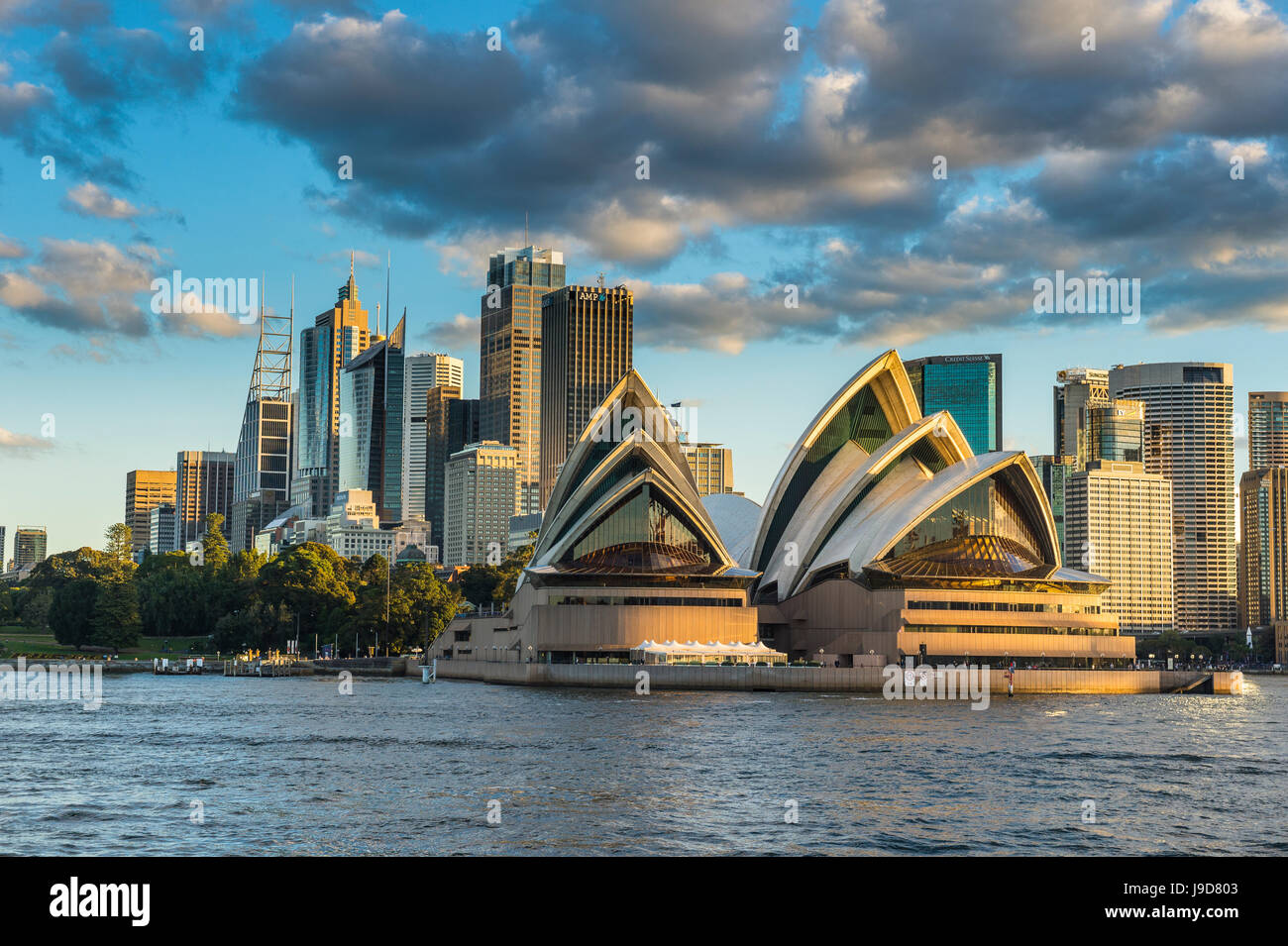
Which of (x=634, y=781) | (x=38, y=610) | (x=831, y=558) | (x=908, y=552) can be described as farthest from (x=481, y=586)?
(x=634, y=781)

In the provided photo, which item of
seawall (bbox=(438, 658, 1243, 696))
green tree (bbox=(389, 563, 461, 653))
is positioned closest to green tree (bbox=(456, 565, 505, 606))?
green tree (bbox=(389, 563, 461, 653))

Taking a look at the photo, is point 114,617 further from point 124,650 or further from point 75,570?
point 75,570

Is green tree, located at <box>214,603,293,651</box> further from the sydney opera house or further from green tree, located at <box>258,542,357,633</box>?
the sydney opera house

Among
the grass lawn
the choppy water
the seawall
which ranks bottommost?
the grass lawn

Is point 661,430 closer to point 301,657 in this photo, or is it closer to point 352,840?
point 301,657

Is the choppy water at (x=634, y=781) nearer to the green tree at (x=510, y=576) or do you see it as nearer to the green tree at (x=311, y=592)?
the green tree at (x=311, y=592)

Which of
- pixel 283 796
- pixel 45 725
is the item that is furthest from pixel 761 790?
pixel 45 725
